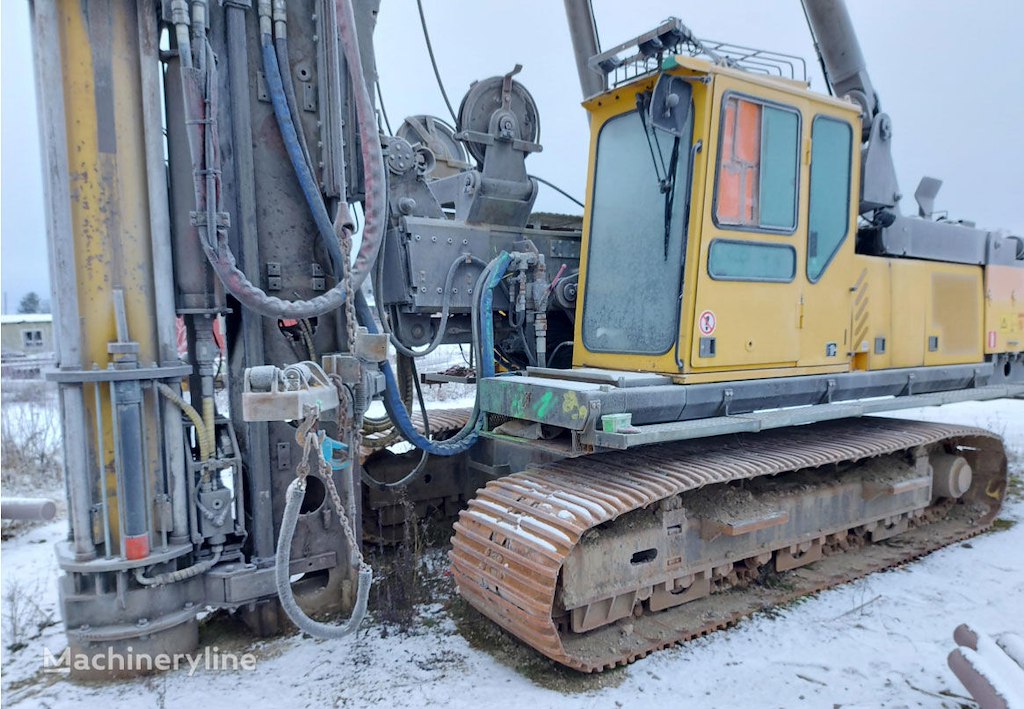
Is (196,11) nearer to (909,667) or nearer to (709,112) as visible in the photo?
(709,112)

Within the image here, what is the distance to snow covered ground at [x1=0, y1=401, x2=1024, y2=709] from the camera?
10.4 feet

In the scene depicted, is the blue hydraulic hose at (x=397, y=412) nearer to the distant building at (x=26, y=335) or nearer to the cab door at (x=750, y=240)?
the cab door at (x=750, y=240)

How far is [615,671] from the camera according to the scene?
11.2ft

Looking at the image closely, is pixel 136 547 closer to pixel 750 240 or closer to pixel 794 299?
pixel 750 240

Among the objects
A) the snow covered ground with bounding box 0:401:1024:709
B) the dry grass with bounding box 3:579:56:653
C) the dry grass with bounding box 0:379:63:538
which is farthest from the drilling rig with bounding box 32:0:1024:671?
the dry grass with bounding box 0:379:63:538

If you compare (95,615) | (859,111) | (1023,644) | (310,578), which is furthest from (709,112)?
(95,615)

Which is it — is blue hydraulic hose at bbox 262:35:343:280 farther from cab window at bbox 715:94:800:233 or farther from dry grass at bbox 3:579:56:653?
dry grass at bbox 3:579:56:653

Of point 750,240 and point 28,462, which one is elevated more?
point 750,240

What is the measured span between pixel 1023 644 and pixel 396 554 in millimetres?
3579

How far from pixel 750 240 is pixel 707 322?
610mm

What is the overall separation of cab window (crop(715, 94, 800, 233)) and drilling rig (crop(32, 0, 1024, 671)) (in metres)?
0.02

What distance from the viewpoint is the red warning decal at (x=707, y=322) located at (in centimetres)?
379

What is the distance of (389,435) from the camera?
15.2 feet

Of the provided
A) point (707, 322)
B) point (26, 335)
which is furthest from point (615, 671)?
point (26, 335)
